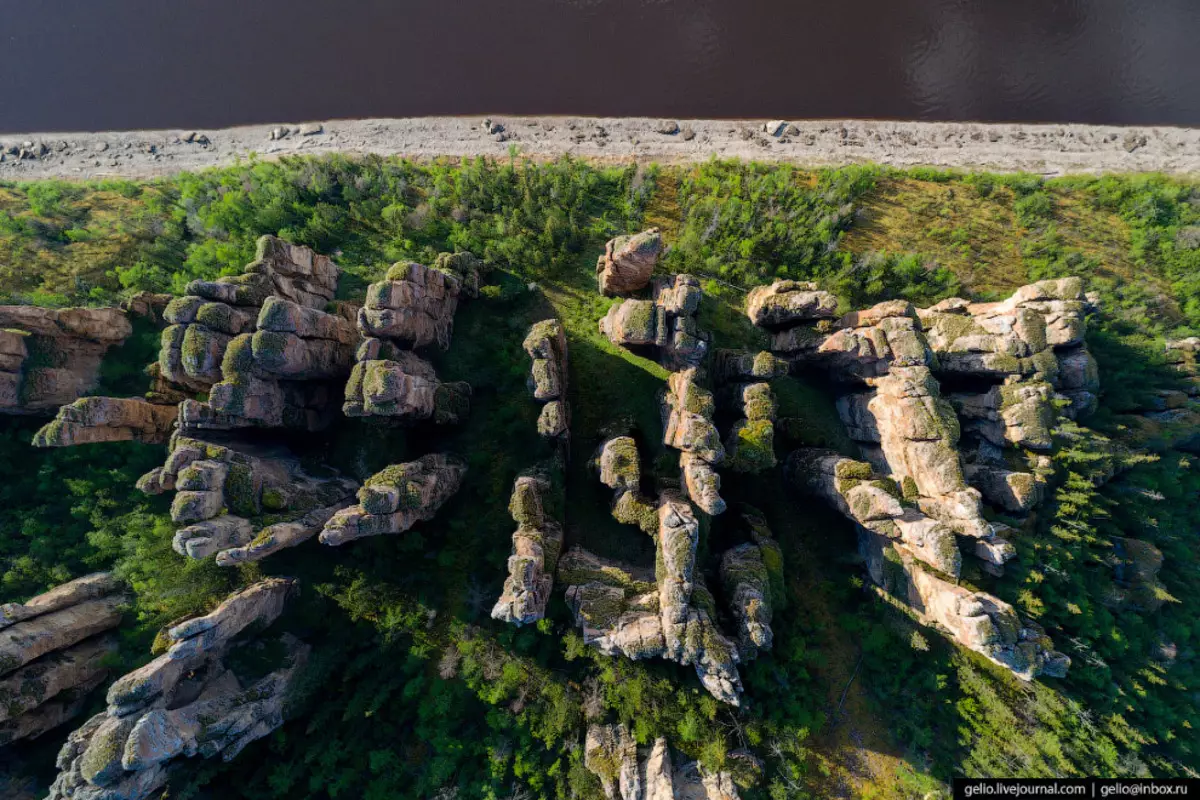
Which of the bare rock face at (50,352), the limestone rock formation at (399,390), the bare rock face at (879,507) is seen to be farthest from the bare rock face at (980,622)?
the bare rock face at (50,352)

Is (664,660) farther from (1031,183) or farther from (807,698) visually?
(1031,183)

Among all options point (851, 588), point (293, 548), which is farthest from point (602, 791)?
point (293, 548)

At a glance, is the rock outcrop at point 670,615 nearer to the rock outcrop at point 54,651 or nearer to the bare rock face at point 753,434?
the bare rock face at point 753,434

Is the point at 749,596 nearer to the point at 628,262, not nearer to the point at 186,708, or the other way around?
the point at 628,262

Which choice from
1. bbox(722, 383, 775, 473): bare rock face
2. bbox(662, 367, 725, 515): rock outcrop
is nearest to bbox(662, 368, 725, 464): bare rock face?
bbox(662, 367, 725, 515): rock outcrop

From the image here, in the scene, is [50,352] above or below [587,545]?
above

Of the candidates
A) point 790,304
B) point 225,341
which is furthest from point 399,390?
point 790,304

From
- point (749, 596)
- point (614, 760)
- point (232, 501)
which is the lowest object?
point (614, 760)

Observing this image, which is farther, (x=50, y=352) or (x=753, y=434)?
(x=753, y=434)
